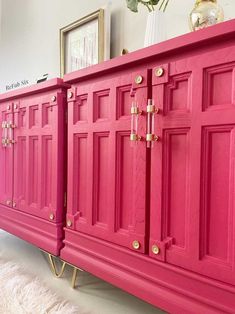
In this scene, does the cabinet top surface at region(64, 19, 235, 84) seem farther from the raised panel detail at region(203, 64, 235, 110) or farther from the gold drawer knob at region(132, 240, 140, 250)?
the gold drawer knob at region(132, 240, 140, 250)

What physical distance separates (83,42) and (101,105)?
2.74ft

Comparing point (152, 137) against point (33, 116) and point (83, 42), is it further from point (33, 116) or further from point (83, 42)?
point (83, 42)

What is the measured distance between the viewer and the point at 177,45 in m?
0.83

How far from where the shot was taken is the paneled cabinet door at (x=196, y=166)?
2.43ft

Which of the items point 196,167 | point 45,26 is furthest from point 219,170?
point 45,26

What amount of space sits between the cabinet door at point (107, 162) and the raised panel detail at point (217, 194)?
0.21 m

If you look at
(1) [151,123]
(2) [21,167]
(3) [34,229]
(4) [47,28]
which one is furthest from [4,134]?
(1) [151,123]

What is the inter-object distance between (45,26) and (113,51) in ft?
2.50

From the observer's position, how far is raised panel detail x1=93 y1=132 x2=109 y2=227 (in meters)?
1.07

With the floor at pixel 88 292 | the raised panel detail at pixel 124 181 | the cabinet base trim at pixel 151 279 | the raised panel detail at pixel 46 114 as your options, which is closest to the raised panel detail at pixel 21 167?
the raised panel detail at pixel 46 114

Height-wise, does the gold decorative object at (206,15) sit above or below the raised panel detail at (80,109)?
above

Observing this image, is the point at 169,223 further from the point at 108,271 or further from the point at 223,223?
the point at 108,271

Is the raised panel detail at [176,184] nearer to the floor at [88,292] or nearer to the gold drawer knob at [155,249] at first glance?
the gold drawer knob at [155,249]

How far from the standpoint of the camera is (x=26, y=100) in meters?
1.49
